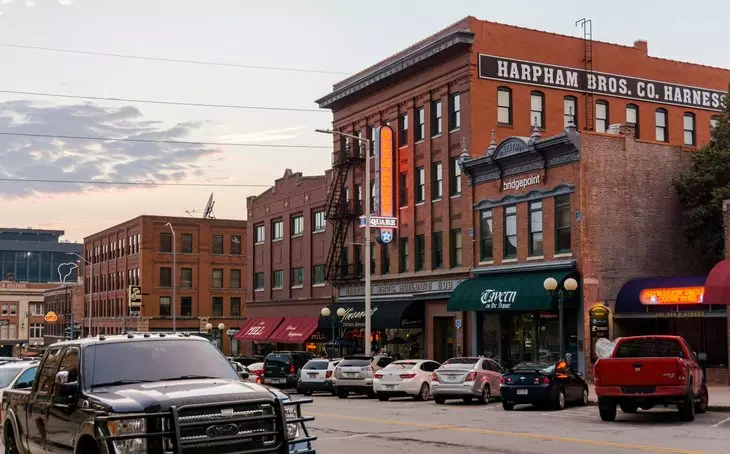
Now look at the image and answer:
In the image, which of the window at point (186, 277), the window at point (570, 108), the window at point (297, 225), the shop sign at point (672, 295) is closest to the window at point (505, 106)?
the window at point (570, 108)

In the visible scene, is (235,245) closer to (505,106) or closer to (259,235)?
(259,235)

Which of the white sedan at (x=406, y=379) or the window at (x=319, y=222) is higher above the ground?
the window at (x=319, y=222)

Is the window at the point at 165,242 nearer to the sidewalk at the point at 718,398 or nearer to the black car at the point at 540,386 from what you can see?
the sidewalk at the point at 718,398

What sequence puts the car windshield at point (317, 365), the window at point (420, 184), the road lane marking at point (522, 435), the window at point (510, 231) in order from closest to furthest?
the road lane marking at point (522, 435) < the car windshield at point (317, 365) < the window at point (510, 231) < the window at point (420, 184)

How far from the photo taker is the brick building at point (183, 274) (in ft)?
286

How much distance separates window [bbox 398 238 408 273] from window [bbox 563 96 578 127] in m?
10.3

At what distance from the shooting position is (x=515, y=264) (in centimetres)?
4128

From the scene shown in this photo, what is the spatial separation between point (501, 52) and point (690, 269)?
1294 centimetres

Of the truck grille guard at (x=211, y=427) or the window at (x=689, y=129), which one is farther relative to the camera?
the window at (x=689, y=129)

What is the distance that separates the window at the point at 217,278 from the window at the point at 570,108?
50.7 metres

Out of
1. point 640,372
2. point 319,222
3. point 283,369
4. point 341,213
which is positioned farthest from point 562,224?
point 319,222

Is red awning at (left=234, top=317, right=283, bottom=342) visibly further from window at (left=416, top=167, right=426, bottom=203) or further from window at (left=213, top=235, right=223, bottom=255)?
window at (left=213, top=235, right=223, bottom=255)

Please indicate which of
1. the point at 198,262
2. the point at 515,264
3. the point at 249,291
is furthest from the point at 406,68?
the point at 198,262

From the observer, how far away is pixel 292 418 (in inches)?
410
